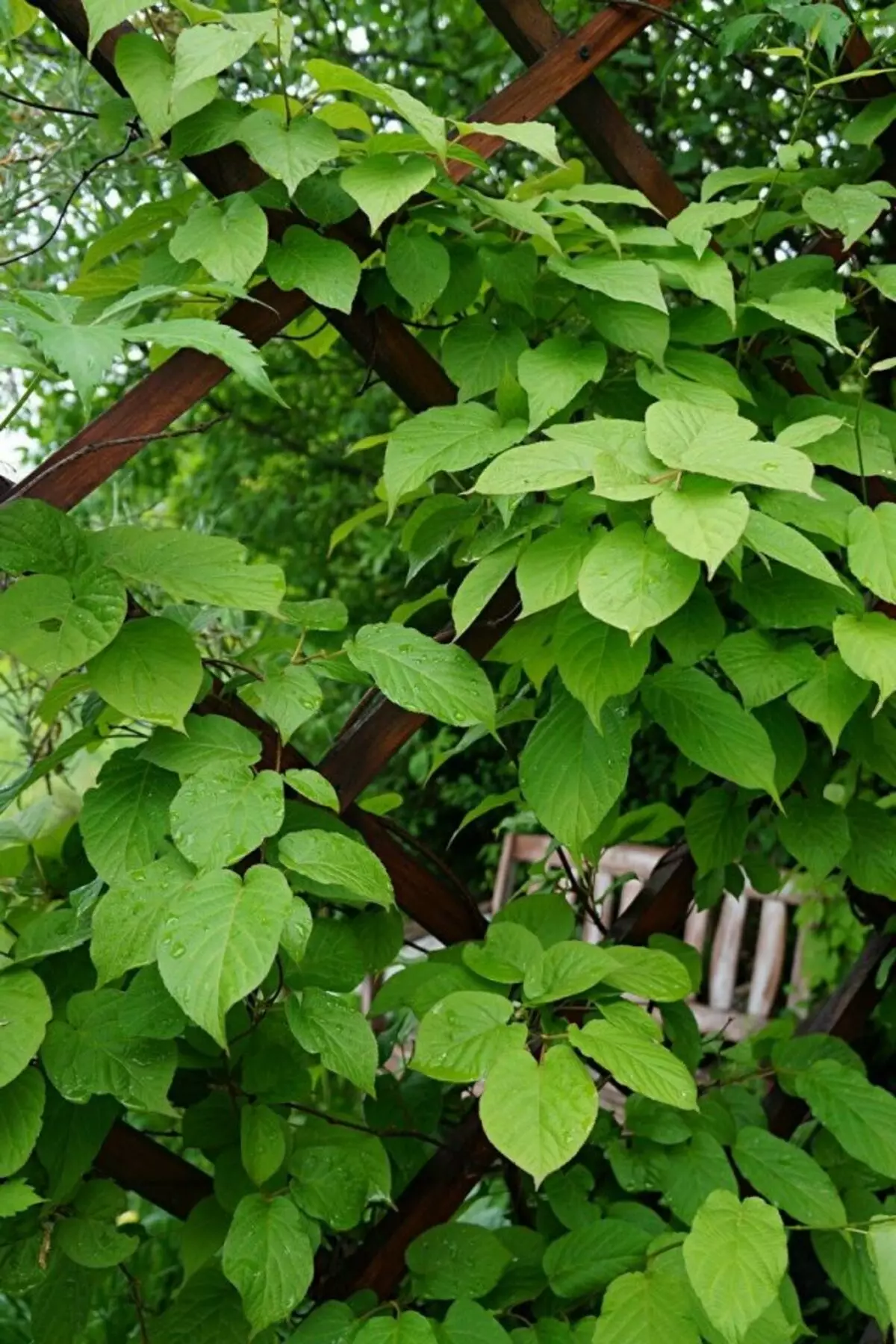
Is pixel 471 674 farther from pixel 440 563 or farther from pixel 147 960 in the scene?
pixel 440 563

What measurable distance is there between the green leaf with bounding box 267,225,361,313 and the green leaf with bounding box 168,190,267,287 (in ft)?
0.11

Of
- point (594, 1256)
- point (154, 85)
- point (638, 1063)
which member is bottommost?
point (594, 1256)

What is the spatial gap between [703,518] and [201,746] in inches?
16.0

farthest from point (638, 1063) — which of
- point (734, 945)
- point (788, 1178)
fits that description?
point (734, 945)

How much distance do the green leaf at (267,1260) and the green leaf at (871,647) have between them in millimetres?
587

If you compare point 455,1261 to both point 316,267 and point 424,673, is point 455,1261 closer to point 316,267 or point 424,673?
point 424,673

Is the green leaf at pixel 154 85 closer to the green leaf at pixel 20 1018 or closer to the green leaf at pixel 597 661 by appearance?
the green leaf at pixel 597 661

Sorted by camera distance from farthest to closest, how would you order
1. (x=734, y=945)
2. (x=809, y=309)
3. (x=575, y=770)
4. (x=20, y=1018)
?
(x=734, y=945), (x=809, y=309), (x=575, y=770), (x=20, y=1018)

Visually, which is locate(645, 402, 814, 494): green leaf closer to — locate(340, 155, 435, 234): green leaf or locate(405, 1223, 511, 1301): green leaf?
locate(340, 155, 435, 234): green leaf

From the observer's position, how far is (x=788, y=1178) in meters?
1.15

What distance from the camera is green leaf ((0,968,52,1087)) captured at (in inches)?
33.7

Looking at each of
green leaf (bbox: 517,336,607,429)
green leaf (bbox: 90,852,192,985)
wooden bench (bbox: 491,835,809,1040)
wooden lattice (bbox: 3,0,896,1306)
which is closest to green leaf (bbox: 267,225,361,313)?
wooden lattice (bbox: 3,0,896,1306)

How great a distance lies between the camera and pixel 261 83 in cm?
179

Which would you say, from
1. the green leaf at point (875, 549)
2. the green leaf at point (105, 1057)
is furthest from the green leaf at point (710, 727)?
the green leaf at point (105, 1057)
